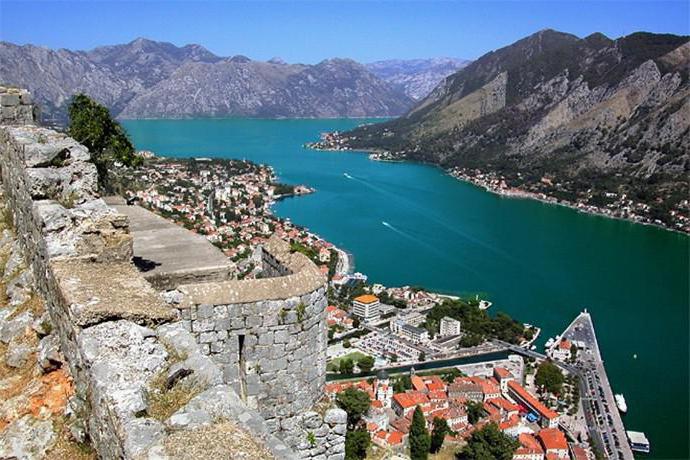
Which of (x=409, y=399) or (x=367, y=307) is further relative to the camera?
(x=367, y=307)

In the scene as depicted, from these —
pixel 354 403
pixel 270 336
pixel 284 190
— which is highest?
pixel 270 336

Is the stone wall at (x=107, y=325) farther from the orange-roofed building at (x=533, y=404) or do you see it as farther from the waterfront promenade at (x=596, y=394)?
the orange-roofed building at (x=533, y=404)

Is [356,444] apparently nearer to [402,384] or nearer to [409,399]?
[409,399]

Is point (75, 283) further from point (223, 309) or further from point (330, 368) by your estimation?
point (330, 368)

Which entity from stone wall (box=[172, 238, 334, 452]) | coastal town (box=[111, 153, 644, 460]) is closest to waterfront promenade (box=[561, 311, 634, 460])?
coastal town (box=[111, 153, 644, 460])

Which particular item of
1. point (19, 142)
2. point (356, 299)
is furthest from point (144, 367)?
point (356, 299)

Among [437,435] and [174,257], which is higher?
[174,257]

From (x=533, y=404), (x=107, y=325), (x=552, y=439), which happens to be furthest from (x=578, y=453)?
(x=107, y=325)

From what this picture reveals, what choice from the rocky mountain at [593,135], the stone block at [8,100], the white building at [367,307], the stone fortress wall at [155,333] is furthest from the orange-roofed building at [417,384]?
the rocky mountain at [593,135]
